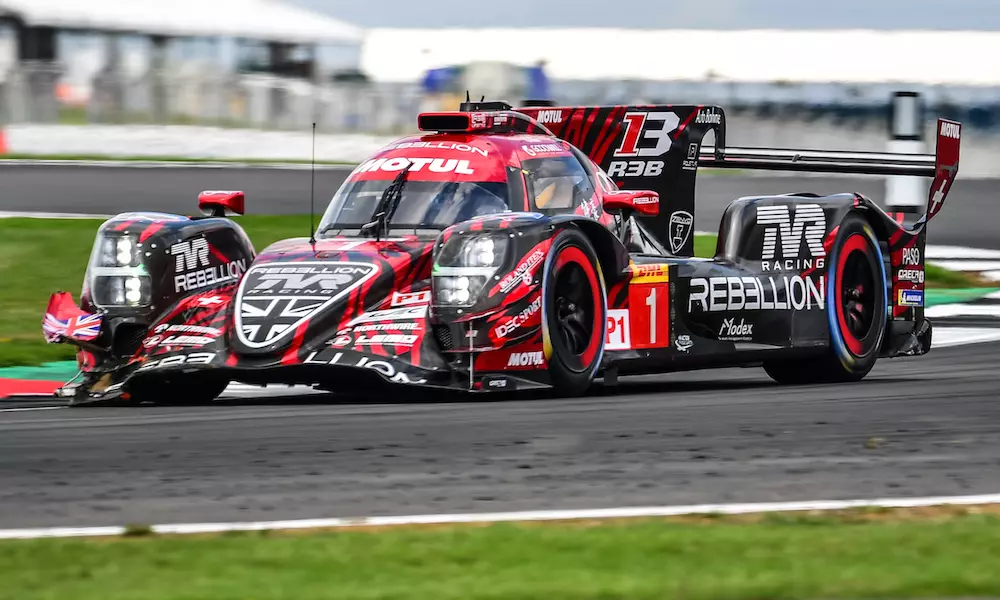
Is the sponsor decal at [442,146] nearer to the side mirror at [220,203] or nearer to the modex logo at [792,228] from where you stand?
the side mirror at [220,203]

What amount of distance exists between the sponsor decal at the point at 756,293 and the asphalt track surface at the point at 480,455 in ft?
3.32

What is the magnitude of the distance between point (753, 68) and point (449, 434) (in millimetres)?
43685

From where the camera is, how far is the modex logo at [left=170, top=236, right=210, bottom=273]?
9.78 meters

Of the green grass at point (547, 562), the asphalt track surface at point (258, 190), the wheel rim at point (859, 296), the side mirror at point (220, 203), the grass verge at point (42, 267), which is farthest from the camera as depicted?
the asphalt track surface at point (258, 190)

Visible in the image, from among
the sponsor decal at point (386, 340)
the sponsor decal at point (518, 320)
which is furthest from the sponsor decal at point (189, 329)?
the sponsor decal at point (518, 320)

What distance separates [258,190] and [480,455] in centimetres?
2035

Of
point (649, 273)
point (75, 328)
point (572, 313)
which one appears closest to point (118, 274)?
point (75, 328)

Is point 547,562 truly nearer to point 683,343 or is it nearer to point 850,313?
point 683,343

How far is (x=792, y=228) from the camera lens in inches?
440

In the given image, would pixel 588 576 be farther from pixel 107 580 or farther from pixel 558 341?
pixel 558 341

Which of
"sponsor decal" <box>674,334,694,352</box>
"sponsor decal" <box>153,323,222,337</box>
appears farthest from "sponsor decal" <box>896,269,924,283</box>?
"sponsor decal" <box>153,323,222,337</box>

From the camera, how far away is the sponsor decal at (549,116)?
39.9 feet

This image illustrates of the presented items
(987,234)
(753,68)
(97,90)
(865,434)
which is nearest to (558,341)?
(865,434)

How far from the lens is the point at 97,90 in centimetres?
3672
